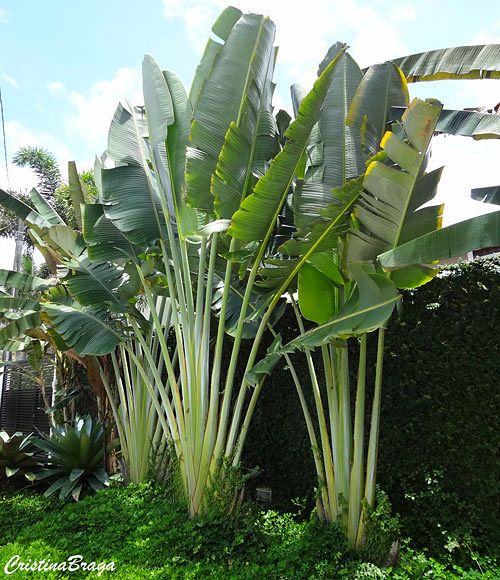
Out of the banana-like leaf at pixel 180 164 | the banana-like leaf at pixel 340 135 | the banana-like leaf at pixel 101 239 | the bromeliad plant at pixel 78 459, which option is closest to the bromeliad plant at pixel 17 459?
the bromeliad plant at pixel 78 459

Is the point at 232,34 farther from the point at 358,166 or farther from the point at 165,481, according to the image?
the point at 165,481

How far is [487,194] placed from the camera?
3.46m

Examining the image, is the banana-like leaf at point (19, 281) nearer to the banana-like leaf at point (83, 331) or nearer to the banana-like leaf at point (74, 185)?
the banana-like leaf at point (83, 331)

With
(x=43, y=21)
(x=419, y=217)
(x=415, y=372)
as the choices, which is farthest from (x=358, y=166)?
(x=43, y=21)

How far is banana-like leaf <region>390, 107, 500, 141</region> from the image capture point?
357 cm

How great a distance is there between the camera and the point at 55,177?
18359mm

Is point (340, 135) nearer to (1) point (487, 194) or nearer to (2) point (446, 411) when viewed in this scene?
(1) point (487, 194)

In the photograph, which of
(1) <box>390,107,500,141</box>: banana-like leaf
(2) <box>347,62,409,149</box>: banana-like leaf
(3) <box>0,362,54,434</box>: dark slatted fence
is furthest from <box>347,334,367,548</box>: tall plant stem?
(3) <box>0,362,54,434</box>: dark slatted fence

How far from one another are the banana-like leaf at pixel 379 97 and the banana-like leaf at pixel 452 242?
1622 mm

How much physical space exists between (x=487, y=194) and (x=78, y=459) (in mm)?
6260

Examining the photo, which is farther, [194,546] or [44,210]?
[44,210]

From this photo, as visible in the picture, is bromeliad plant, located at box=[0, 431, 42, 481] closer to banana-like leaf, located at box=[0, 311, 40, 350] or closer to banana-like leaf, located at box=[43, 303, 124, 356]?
banana-like leaf, located at box=[0, 311, 40, 350]

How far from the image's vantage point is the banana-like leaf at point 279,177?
358 centimetres

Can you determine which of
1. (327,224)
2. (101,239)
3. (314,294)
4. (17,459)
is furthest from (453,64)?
(17,459)
